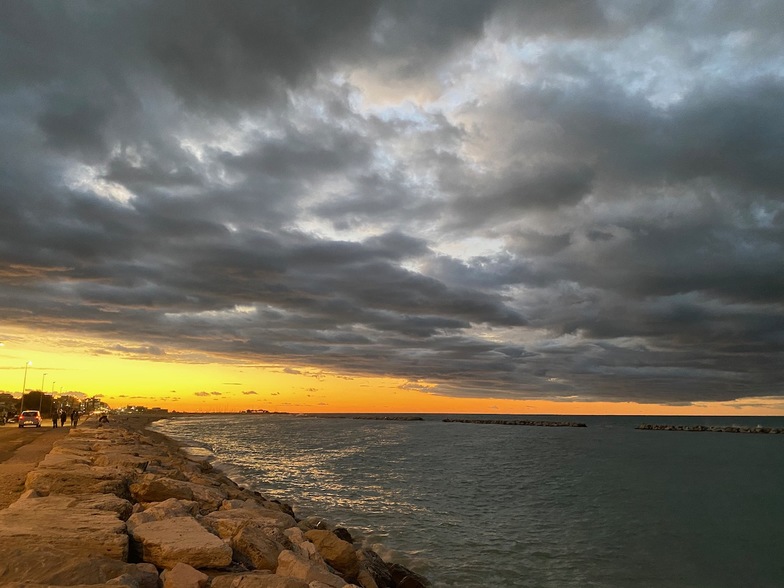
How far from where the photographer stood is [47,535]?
20.7 feet

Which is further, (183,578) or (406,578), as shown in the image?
(406,578)

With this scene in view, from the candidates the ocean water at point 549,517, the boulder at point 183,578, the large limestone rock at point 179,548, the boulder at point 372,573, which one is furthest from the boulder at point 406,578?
the boulder at point 183,578

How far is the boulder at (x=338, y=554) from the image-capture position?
9859mm

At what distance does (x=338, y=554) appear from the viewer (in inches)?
395

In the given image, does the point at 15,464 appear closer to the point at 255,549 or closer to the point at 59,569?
the point at 255,549

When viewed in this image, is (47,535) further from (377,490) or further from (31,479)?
(377,490)

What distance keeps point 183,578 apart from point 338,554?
465cm

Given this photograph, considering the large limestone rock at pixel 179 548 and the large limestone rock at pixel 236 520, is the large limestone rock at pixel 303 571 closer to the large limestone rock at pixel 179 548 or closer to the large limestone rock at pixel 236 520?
the large limestone rock at pixel 179 548

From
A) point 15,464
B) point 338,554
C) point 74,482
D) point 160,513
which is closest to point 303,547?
point 338,554

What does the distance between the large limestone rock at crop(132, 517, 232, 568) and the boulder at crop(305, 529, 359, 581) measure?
3367mm

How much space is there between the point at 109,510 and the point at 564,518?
18126 millimetres

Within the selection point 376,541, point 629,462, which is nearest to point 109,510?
point 376,541

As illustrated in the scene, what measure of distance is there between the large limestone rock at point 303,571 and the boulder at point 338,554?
8.37 feet

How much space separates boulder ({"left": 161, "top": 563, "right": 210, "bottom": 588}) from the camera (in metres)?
5.89
